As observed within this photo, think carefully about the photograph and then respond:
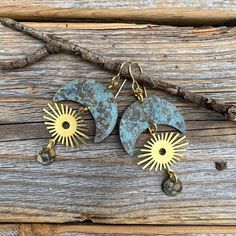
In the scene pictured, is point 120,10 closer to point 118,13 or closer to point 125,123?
point 118,13

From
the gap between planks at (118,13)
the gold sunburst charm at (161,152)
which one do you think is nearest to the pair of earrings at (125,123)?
the gold sunburst charm at (161,152)

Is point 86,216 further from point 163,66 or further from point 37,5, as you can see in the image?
point 37,5

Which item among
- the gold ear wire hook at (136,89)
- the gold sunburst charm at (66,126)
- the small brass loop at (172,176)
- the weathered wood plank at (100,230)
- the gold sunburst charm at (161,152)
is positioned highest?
the gold ear wire hook at (136,89)

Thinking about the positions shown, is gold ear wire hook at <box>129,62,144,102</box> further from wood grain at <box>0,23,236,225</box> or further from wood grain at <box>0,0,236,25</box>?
wood grain at <box>0,0,236,25</box>

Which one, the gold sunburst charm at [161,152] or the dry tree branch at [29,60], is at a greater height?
the dry tree branch at [29,60]

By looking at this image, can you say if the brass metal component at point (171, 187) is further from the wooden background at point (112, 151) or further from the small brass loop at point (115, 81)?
the small brass loop at point (115, 81)

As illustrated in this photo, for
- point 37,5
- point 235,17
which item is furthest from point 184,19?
point 37,5

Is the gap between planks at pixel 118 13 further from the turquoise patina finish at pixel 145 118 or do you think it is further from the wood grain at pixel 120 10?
the turquoise patina finish at pixel 145 118
